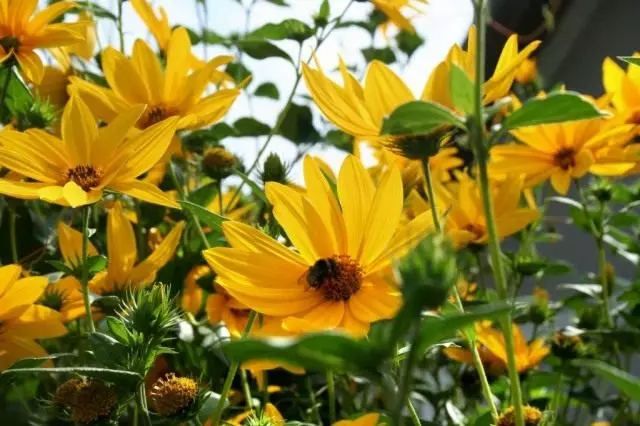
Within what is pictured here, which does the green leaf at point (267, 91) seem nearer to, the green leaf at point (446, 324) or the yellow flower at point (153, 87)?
the yellow flower at point (153, 87)

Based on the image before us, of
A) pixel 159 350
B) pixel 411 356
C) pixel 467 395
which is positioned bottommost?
pixel 467 395

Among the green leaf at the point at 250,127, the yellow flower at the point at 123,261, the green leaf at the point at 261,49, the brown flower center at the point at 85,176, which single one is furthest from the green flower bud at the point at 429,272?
the green leaf at the point at 250,127

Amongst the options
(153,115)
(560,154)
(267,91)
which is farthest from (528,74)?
(153,115)

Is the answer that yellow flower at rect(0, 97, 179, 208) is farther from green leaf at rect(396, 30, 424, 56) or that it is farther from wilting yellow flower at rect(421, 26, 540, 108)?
green leaf at rect(396, 30, 424, 56)

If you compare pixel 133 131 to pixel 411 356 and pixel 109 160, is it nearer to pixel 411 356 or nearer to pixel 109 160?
pixel 109 160

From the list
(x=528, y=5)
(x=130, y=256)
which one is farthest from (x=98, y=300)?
(x=528, y=5)

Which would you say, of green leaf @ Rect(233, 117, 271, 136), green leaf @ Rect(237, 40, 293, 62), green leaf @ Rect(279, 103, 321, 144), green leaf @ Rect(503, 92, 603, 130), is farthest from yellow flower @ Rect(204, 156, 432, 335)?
green leaf @ Rect(279, 103, 321, 144)
